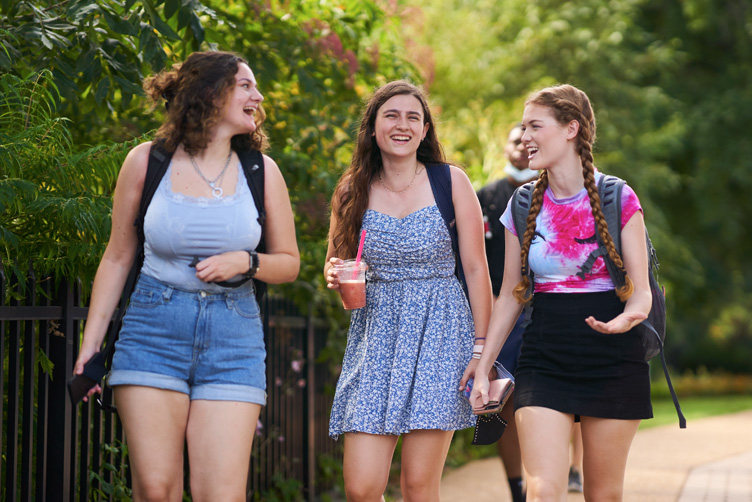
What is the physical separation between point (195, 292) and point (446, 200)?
4.17 feet

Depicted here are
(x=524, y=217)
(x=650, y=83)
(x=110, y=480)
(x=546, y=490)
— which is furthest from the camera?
(x=650, y=83)

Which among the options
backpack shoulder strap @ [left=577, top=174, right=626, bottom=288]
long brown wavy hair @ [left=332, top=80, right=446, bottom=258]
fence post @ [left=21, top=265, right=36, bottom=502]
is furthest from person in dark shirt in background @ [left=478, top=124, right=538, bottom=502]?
fence post @ [left=21, top=265, right=36, bottom=502]

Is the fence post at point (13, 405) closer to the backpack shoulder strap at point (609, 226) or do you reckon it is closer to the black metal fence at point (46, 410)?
the black metal fence at point (46, 410)

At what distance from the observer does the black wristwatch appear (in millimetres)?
3042

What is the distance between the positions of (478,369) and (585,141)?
0.98 m

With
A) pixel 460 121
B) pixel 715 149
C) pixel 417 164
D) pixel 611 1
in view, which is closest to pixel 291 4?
pixel 417 164

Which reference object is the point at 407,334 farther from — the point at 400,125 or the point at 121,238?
the point at 121,238

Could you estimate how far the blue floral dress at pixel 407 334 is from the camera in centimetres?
374

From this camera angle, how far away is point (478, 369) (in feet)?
12.0

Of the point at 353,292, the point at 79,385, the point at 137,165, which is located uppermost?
the point at 137,165

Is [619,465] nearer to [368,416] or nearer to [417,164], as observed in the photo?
[368,416]

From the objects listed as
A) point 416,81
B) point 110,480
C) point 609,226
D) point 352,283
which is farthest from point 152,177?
point 416,81

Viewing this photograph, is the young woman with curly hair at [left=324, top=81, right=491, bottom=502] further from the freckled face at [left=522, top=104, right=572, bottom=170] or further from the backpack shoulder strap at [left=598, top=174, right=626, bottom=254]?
the backpack shoulder strap at [left=598, top=174, right=626, bottom=254]

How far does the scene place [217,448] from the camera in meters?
2.93
